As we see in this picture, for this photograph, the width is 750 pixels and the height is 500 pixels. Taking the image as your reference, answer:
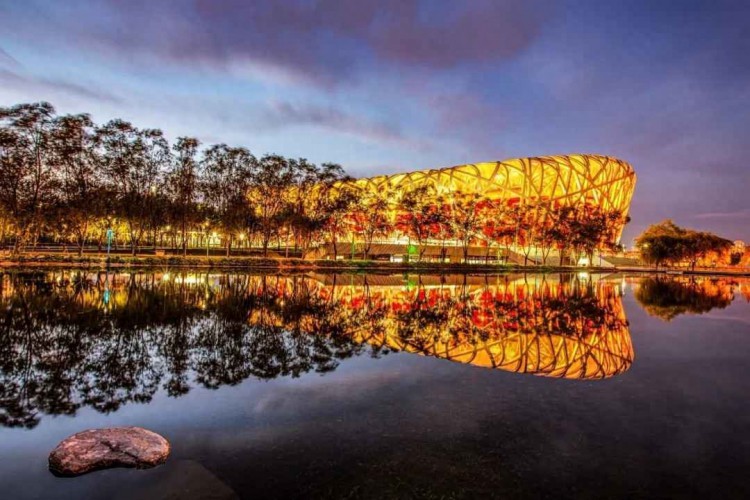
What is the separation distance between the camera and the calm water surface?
5129mm

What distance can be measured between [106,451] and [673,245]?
9182 centimetres

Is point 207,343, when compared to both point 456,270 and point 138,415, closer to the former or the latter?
point 138,415

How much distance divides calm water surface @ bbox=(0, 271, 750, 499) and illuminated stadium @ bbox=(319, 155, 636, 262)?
5906cm

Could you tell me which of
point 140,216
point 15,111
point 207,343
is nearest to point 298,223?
point 140,216

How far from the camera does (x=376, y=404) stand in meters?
7.64

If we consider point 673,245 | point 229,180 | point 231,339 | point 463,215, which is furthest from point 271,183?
point 673,245

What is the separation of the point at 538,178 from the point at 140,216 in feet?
222

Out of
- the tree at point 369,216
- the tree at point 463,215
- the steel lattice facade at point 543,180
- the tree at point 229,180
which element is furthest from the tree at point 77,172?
the steel lattice facade at point 543,180

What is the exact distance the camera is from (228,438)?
20.3ft

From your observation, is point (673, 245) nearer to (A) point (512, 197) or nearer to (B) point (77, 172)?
(A) point (512, 197)

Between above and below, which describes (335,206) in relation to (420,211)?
below

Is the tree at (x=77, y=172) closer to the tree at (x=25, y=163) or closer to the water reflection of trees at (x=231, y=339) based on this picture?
the tree at (x=25, y=163)

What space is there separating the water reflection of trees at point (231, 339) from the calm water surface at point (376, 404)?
2.8 inches

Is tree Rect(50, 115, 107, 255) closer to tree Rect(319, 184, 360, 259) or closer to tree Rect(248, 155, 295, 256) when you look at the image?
tree Rect(248, 155, 295, 256)
